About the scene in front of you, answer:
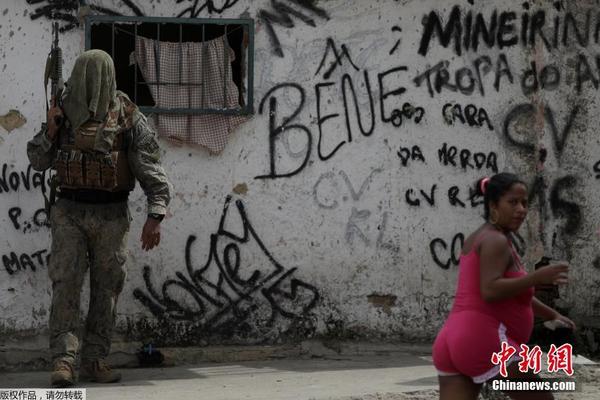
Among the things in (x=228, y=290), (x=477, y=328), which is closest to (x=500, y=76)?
(x=228, y=290)

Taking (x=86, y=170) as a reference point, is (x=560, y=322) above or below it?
below

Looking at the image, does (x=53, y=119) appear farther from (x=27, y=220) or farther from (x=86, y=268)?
(x=27, y=220)

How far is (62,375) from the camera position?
7223mm

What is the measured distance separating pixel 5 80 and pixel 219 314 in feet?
7.32

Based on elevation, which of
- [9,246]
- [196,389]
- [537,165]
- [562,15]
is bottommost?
[196,389]

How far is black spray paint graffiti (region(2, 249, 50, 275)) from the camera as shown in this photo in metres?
8.30

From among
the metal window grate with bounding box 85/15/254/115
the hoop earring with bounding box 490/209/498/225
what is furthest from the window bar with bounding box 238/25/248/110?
the hoop earring with bounding box 490/209/498/225

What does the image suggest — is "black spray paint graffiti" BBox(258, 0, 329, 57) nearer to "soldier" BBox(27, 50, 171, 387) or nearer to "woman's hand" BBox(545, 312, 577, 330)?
"soldier" BBox(27, 50, 171, 387)

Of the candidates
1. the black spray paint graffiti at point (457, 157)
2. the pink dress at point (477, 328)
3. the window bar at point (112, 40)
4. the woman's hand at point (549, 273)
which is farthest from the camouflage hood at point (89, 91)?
the woman's hand at point (549, 273)

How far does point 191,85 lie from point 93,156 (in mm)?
1481

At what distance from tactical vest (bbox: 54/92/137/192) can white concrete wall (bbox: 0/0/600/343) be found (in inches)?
42.2

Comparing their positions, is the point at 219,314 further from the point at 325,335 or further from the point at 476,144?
the point at 476,144

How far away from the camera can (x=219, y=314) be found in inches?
338

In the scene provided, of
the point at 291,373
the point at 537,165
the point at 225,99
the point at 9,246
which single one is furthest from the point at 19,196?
the point at 537,165
